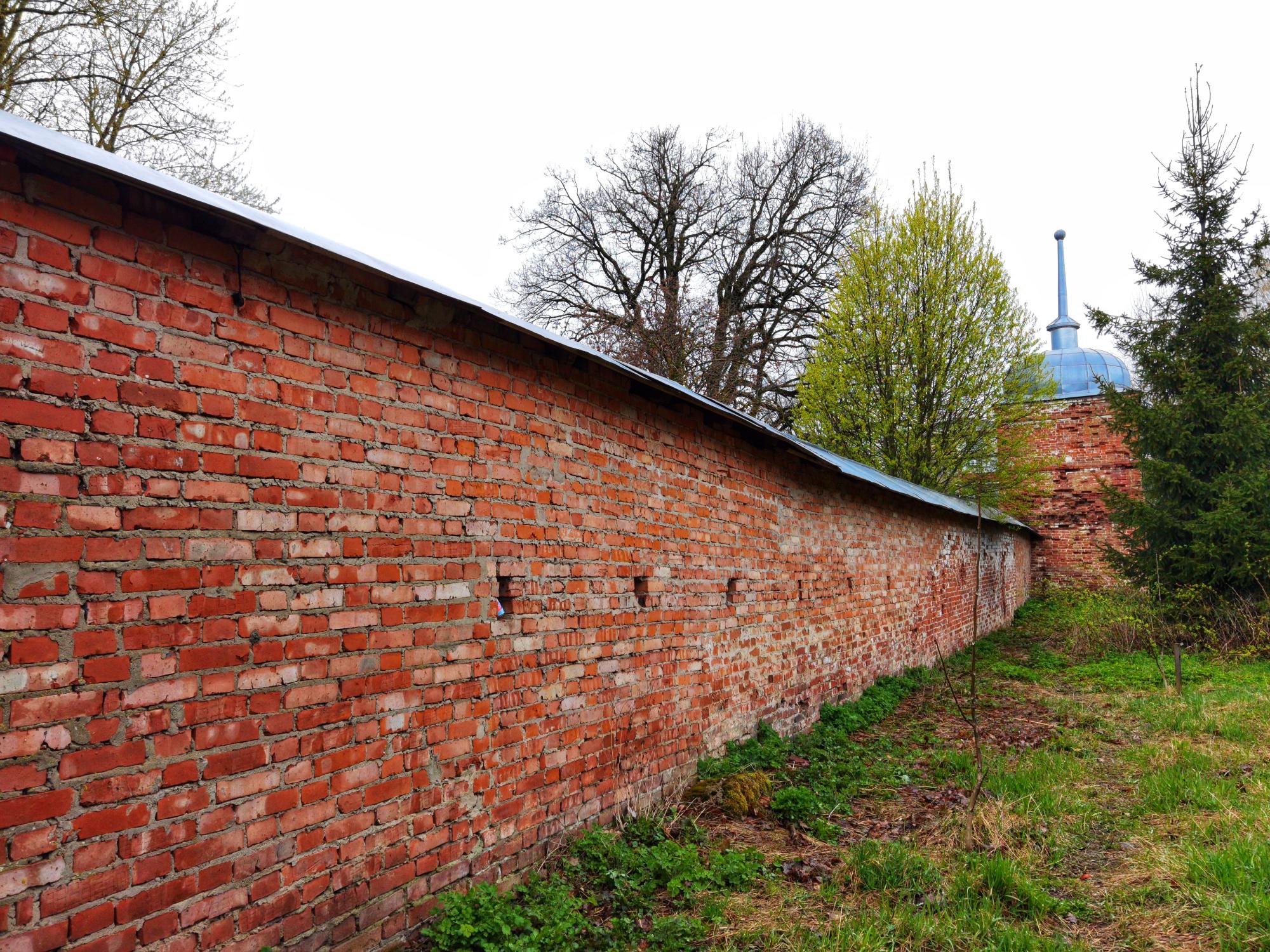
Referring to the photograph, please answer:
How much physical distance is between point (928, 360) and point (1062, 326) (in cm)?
1230

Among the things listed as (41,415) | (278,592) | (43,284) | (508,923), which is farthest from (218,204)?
(508,923)

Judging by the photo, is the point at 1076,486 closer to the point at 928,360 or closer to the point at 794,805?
the point at 928,360

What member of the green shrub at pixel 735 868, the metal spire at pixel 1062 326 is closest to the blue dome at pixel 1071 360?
the metal spire at pixel 1062 326

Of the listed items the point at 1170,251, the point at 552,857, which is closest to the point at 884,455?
the point at 1170,251

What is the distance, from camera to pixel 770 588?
6.64 metres

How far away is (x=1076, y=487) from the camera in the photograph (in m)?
20.7

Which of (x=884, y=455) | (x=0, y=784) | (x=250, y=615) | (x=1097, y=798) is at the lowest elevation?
(x=1097, y=798)

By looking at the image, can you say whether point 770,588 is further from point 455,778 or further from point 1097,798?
point 455,778

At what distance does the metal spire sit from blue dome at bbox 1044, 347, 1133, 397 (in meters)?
0.28

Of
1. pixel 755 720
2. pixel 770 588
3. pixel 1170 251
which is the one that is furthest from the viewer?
pixel 1170 251

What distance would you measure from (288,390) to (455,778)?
5.71 ft

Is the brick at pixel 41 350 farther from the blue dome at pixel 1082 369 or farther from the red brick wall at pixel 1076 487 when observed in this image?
the blue dome at pixel 1082 369

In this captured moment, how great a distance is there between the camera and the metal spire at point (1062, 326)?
79.2 feet

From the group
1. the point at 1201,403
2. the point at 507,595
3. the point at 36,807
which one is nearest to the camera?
the point at 36,807
